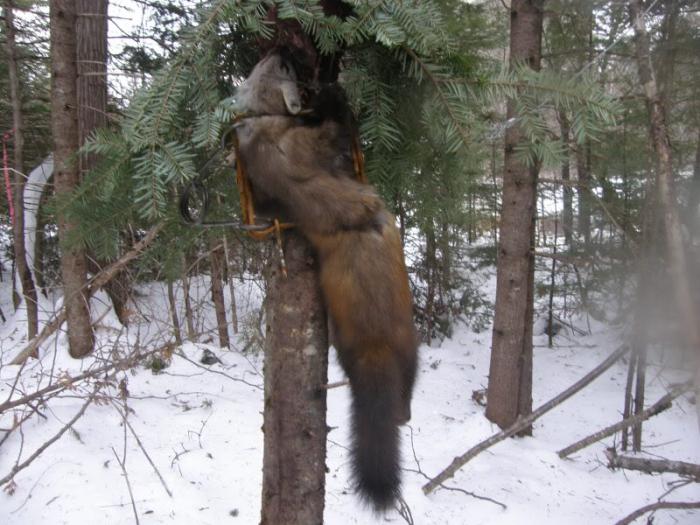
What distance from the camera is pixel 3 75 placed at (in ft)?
24.8

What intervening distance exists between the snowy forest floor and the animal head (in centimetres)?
174

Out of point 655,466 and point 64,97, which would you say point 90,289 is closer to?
point 64,97

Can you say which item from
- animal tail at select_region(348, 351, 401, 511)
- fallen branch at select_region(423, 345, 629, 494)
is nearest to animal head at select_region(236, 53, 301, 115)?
animal tail at select_region(348, 351, 401, 511)

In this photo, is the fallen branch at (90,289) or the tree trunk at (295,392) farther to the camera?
the fallen branch at (90,289)

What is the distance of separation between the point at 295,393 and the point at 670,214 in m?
1.68

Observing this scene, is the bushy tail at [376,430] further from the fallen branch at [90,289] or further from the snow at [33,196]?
the snow at [33,196]

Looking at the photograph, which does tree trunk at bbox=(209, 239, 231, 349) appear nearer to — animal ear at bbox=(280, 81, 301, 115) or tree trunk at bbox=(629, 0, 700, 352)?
tree trunk at bbox=(629, 0, 700, 352)

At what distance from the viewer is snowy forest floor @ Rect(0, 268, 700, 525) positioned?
141 inches

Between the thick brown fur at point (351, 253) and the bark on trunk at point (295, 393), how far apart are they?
0.20m

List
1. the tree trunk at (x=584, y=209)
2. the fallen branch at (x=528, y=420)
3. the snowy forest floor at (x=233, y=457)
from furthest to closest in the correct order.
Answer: the tree trunk at (x=584, y=209) → the snowy forest floor at (x=233, y=457) → the fallen branch at (x=528, y=420)

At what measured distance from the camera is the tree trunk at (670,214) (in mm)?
1920

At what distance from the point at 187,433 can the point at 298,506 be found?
3.12 meters

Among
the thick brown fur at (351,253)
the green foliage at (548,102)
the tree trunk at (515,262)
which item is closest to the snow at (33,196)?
the tree trunk at (515,262)

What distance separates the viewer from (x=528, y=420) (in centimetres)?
354
